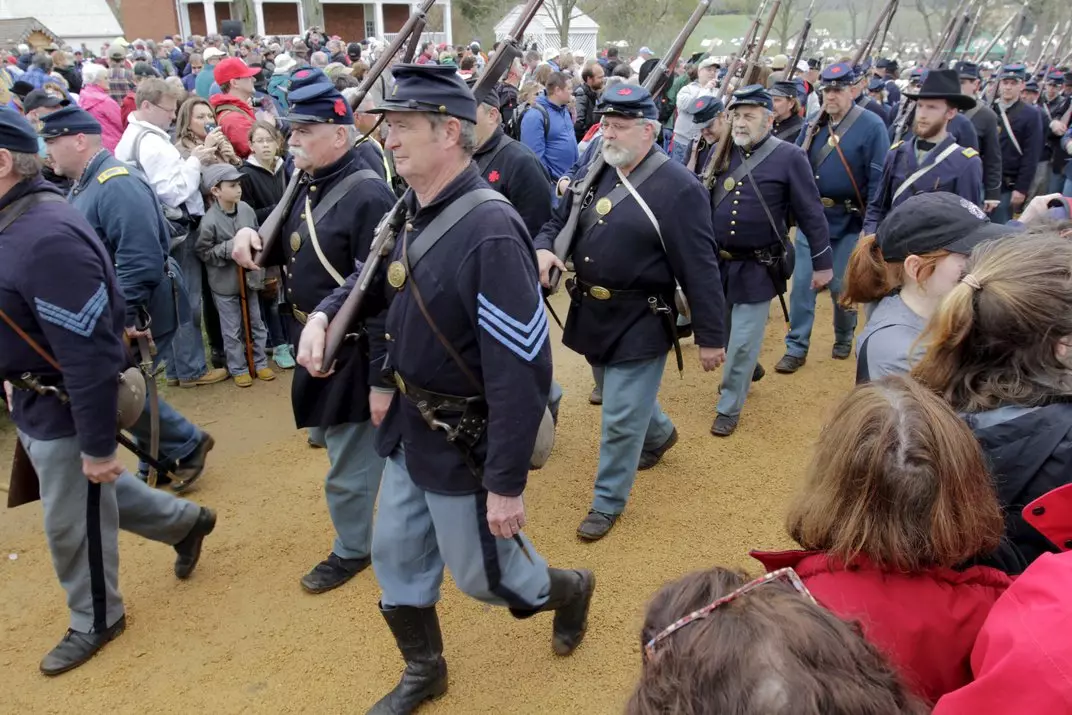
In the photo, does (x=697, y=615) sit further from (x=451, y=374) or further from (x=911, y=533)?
(x=451, y=374)

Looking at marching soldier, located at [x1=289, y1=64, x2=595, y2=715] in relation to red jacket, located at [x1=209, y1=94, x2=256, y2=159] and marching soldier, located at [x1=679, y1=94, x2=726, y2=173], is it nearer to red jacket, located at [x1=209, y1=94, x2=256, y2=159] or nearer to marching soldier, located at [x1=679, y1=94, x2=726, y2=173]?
marching soldier, located at [x1=679, y1=94, x2=726, y2=173]

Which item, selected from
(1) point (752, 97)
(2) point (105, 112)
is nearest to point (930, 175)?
(1) point (752, 97)

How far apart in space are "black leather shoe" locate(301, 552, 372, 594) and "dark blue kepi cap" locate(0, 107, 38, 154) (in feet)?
7.01

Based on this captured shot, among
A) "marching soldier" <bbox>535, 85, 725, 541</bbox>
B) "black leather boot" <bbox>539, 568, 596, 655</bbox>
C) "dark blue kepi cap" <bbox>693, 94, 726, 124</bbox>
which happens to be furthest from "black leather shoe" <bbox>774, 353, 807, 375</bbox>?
"black leather boot" <bbox>539, 568, 596, 655</bbox>

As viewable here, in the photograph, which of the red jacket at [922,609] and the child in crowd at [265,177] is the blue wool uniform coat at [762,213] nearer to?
the child in crowd at [265,177]

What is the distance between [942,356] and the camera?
2.19 m

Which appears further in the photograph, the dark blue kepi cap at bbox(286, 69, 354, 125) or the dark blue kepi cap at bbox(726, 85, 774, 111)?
the dark blue kepi cap at bbox(726, 85, 774, 111)

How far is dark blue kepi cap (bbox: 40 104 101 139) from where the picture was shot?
169 inches

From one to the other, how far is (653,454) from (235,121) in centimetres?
489

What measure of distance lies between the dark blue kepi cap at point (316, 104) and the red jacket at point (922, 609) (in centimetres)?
278

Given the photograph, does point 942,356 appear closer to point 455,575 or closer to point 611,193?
point 455,575

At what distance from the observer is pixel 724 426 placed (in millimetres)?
5277

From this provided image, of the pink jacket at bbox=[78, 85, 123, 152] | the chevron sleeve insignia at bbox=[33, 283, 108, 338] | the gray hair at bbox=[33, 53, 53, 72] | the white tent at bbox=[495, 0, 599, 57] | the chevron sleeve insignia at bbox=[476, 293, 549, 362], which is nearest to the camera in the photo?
the chevron sleeve insignia at bbox=[476, 293, 549, 362]

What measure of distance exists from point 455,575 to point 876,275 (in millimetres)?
1872
